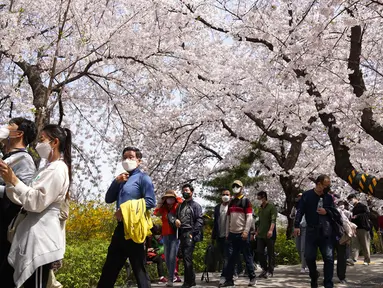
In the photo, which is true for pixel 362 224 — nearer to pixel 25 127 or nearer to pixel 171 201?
pixel 171 201

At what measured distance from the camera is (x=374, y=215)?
70.0 feet

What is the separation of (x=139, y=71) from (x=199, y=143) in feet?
21.4

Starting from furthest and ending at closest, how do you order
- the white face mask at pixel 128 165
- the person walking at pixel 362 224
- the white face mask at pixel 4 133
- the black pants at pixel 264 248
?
the person walking at pixel 362 224 < the black pants at pixel 264 248 < the white face mask at pixel 128 165 < the white face mask at pixel 4 133

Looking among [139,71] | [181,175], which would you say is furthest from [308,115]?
[181,175]

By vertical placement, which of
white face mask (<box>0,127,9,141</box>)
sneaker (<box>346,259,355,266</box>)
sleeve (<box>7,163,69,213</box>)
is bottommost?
sneaker (<box>346,259,355,266</box>)

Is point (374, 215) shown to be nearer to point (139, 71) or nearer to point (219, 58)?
point (219, 58)

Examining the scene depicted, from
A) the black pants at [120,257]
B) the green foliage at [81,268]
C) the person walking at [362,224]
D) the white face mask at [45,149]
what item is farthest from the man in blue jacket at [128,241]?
the person walking at [362,224]

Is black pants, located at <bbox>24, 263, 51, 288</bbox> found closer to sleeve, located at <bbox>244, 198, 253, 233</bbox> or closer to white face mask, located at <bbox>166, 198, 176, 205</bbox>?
sleeve, located at <bbox>244, 198, 253, 233</bbox>

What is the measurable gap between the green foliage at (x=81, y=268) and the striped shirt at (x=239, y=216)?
2.05m

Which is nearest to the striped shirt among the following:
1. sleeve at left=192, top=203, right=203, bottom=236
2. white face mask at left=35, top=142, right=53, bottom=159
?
sleeve at left=192, top=203, right=203, bottom=236

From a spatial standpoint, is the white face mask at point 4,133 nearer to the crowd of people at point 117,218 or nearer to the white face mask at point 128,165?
the crowd of people at point 117,218

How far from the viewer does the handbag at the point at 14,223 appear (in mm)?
4332

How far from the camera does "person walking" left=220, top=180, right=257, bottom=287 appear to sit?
9359mm

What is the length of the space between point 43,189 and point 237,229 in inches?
224
